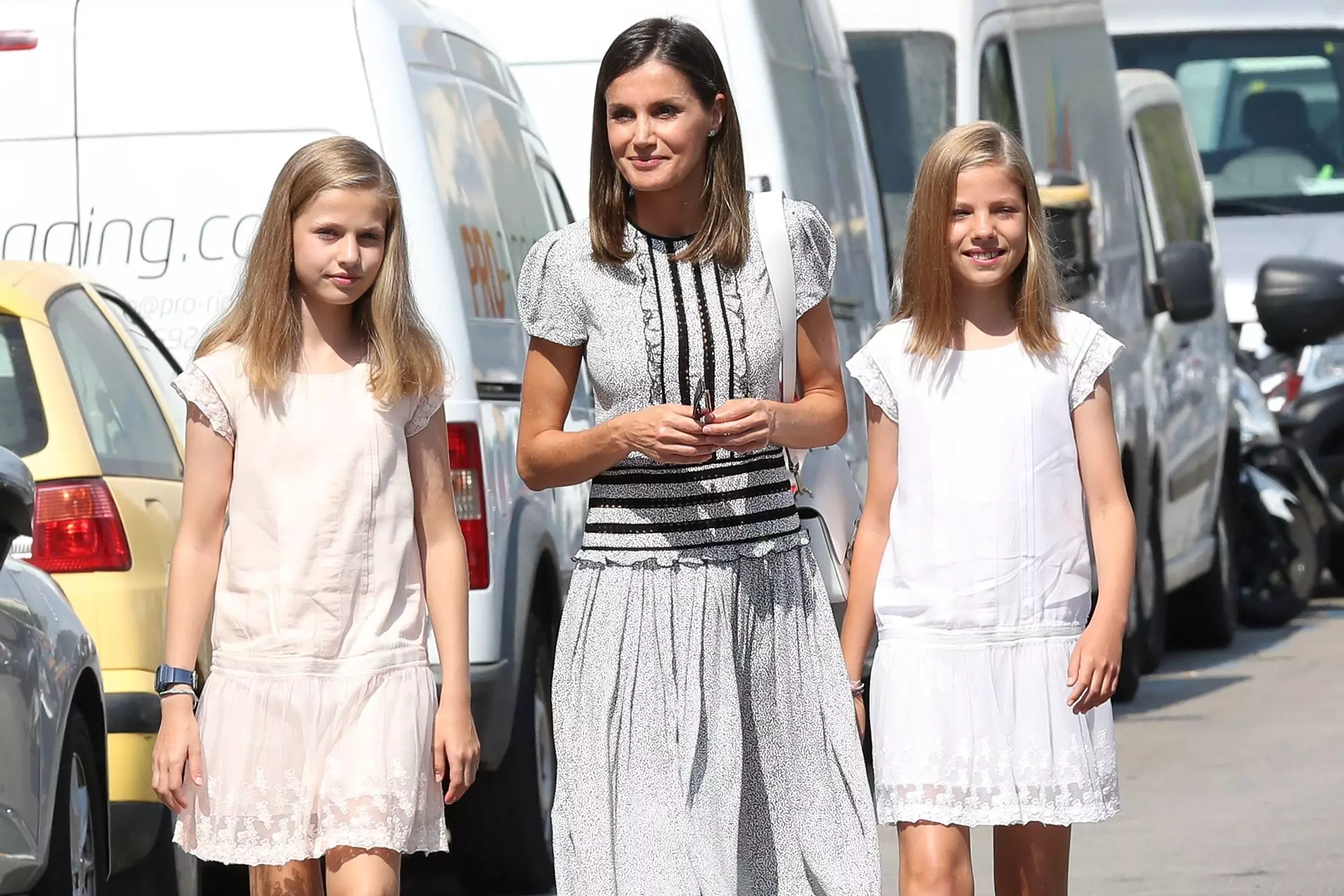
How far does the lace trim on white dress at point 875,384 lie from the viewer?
4773 mm

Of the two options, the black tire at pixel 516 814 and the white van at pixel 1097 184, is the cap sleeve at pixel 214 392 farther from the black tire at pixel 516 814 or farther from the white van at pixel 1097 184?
the white van at pixel 1097 184

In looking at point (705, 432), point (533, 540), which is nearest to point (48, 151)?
point (533, 540)

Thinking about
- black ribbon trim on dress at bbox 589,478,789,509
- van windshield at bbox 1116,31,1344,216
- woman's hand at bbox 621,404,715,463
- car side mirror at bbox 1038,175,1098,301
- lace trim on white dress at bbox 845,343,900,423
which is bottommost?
black ribbon trim on dress at bbox 589,478,789,509

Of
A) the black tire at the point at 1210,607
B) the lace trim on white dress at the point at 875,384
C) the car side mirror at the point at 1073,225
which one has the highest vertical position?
the car side mirror at the point at 1073,225

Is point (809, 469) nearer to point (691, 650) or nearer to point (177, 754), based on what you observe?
point (691, 650)

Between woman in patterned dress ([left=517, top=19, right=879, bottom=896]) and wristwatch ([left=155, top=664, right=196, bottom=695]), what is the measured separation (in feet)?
1.91

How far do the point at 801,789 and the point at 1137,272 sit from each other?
27.6 feet

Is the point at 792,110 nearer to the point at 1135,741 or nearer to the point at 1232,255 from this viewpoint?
the point at 1135,741

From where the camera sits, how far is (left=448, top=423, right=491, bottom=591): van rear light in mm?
7016

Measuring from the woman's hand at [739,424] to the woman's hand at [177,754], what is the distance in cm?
93

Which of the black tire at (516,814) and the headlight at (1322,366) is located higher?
the headlight at (1322,366)

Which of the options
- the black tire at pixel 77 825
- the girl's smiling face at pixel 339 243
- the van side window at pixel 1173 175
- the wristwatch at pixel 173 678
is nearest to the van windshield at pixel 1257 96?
the van side window at pixel 1173 175

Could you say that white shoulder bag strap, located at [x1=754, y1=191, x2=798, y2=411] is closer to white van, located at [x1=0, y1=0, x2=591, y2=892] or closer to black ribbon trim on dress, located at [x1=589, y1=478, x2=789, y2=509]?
black ribbon trim on dress, located at [x1=589, y1=478, x2=789, y2=509]

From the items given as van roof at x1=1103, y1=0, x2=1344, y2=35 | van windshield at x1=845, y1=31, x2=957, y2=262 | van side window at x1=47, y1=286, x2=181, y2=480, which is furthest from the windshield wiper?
van side window at x1=47, y1=286, x2=181, y2=480
